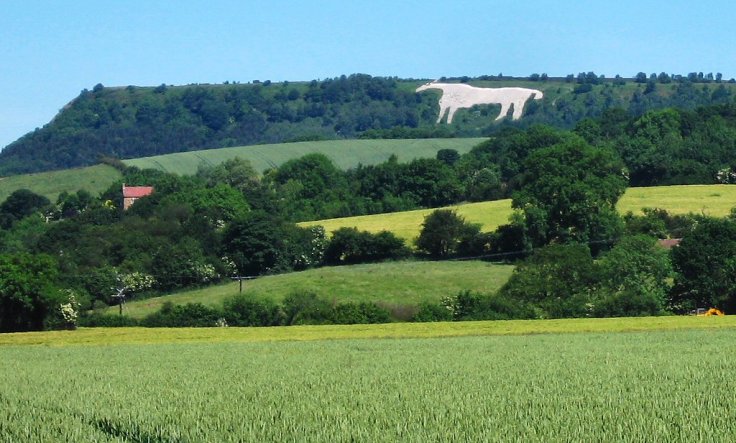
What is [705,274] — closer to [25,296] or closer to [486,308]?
[486,308]

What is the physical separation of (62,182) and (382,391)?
135 meters

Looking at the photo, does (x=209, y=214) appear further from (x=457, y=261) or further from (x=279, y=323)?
(x=279, y=323)

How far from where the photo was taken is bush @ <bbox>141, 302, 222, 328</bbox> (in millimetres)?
63312

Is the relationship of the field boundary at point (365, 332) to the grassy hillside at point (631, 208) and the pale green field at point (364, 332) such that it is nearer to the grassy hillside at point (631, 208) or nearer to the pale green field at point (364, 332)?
the pale green field at point (364, 332)

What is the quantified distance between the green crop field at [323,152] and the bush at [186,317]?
96232 millimetres

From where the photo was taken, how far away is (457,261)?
83625 millimetres

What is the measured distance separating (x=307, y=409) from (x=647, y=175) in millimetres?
113397

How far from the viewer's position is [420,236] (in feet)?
287

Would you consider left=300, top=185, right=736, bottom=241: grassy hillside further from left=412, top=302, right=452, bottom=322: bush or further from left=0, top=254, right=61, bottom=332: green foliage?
left=0, top=254, right=61, bottom=332: green foliage

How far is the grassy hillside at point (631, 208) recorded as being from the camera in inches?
3708

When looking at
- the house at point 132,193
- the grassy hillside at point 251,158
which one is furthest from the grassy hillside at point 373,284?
the grassy hillside at point 251,158

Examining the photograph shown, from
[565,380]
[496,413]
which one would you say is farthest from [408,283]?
[496,413]

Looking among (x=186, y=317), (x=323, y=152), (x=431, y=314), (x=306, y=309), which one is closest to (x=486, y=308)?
(x=431, y=314)

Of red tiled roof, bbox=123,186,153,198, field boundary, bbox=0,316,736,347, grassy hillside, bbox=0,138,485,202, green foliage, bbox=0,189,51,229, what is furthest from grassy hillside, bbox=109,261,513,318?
grassy hillside, bbox=0,138,485,202
